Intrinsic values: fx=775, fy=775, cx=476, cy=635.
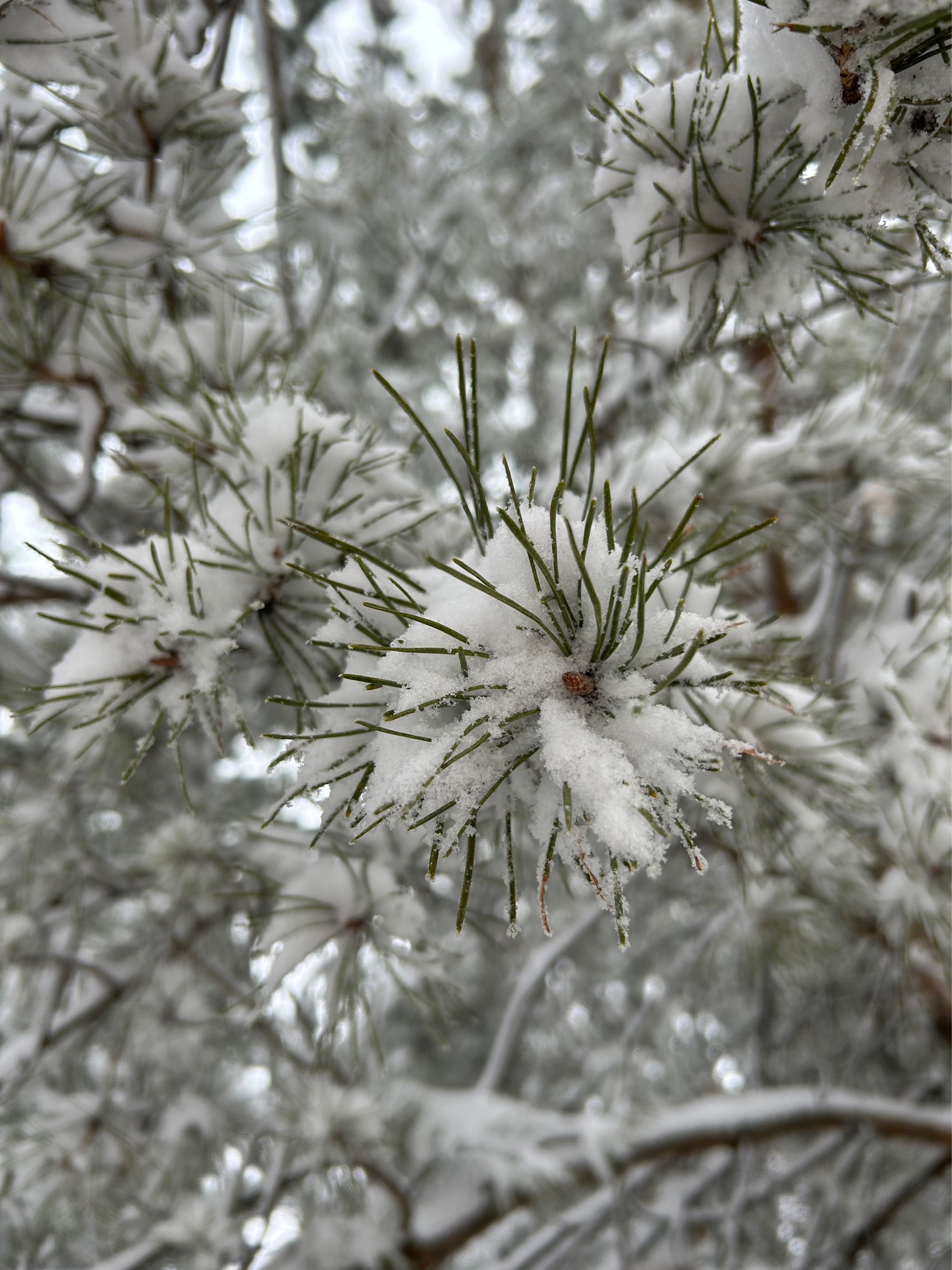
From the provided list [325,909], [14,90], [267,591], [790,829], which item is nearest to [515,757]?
[267,591]

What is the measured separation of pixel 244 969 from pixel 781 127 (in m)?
2.68

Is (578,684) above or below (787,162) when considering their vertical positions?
below

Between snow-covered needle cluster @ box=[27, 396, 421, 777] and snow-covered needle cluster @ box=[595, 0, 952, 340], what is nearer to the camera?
snow-covered needle cluster @ box=[595, 0, 952, 340]

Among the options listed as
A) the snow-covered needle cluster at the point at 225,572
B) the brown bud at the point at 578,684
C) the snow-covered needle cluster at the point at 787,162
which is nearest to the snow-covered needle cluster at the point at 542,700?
the brown bud at the point at 578,684

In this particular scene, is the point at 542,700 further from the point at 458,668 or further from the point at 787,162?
the point at 787,162

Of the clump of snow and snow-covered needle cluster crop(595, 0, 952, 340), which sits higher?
snow-covered needle cluster crop(595, 0, 952, 340)

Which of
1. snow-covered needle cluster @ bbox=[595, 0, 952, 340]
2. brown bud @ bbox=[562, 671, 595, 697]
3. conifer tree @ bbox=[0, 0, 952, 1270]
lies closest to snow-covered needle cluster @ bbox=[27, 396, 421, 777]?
conifer tree @ bbox=[0, 0, 952, 1270]

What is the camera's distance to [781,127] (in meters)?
0.76

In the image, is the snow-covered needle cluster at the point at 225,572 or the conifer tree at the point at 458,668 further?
the snow-covered needle cluster at the point at 225,572

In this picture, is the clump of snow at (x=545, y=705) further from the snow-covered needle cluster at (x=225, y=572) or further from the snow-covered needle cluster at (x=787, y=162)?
the snow-covered needle cluster at (x=787, y=162)

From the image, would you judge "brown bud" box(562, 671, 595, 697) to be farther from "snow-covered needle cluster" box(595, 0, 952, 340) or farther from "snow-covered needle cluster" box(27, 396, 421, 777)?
"snow-covered needle cluster" box(595, 0, 952, 340)

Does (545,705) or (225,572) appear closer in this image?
(545,705)

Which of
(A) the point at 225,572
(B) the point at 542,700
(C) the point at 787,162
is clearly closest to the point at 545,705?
(B) the point at 542,700

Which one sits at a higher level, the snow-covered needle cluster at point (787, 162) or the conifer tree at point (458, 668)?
the snow-covered needle cluster at point (787, 162)
